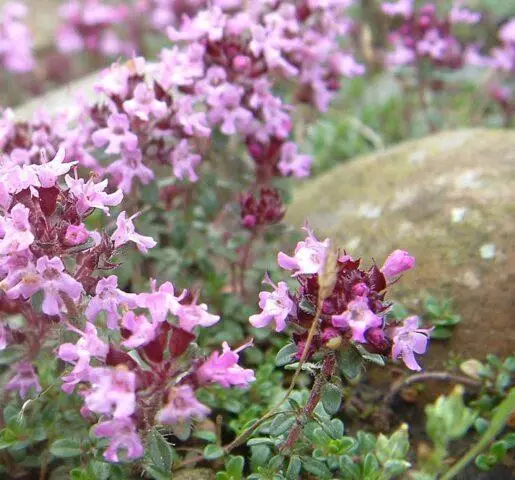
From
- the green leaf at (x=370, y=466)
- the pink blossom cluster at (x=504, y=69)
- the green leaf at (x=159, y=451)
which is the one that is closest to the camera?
the green leaf at (x=159, y=451)

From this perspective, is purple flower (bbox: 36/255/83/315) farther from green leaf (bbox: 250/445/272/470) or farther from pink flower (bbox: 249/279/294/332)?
green leaf (bbox: 250/445/272/470)

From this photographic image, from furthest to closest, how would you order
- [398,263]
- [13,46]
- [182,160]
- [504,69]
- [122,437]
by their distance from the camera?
[13,46] → [504,69] → [182,160] → [398,263] → [122,437]

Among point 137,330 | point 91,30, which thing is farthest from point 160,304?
point 91,30

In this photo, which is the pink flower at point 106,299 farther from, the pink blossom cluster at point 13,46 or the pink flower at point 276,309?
the pink blossom cluster at point 13,46

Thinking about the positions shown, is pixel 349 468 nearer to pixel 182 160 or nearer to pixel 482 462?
pixel 482 462

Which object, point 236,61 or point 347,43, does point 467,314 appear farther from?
point 347,43

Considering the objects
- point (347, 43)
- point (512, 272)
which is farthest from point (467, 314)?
point (347, 43)

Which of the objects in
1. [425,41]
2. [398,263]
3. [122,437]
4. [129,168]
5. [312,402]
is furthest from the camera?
[425,41]

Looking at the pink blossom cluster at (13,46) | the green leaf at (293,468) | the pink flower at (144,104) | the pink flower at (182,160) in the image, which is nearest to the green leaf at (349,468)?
the green leaf at (293,468)

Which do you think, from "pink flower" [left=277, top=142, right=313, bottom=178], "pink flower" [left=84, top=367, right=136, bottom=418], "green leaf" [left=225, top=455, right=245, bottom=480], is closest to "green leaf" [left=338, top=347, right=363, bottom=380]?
"green leaf" [left=225, top=455, right=245, bottom=480]
